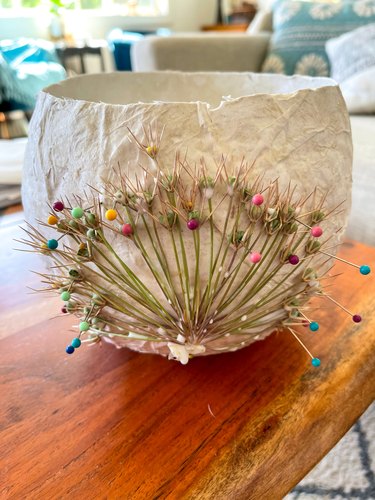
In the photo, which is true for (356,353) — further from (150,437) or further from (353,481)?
(353,481)

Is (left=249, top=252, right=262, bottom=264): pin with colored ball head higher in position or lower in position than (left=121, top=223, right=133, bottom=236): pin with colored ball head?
lower

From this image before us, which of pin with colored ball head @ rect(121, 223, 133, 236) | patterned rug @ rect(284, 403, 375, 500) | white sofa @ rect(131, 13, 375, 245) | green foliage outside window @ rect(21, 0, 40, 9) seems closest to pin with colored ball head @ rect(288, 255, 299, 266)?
pin with colored ball head @ rect(121, 223, 133, 236)

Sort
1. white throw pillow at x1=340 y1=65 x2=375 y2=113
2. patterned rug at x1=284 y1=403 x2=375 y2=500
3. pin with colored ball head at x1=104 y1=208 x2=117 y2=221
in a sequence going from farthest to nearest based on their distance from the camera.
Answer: white throw pillow at x1=340 y1=65 x2=375 y2=113
patterned rug at x1=284 y1=403 x2=375 y2=500
pin with colored ball head at x1=104 y1=208 x2=117 y2=221

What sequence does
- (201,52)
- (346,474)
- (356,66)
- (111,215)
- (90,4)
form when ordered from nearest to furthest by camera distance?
(111,215)
(346,474)
(356,66)
(201,52)
(90,4)

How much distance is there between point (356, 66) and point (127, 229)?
3.96ft

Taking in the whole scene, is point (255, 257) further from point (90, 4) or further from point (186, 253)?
point (90, 4)

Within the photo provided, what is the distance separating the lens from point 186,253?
0.30 metres

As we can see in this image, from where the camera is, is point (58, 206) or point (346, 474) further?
point (346, 474)

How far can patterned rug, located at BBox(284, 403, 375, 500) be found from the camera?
0.67 m

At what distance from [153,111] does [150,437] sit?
22 cm

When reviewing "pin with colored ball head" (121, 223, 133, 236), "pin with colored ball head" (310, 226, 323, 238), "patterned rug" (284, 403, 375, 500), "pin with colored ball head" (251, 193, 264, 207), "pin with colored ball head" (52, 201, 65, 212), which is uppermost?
"pin with colored ball head" (251, 193, 264, 207)

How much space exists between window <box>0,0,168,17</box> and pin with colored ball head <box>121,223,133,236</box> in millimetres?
3341

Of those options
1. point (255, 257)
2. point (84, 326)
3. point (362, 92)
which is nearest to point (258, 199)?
point (255, 257)

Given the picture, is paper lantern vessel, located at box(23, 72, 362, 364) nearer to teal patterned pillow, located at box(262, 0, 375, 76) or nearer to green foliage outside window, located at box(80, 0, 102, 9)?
teal patterned pillow, located at box(262, 0, 375, 76)
